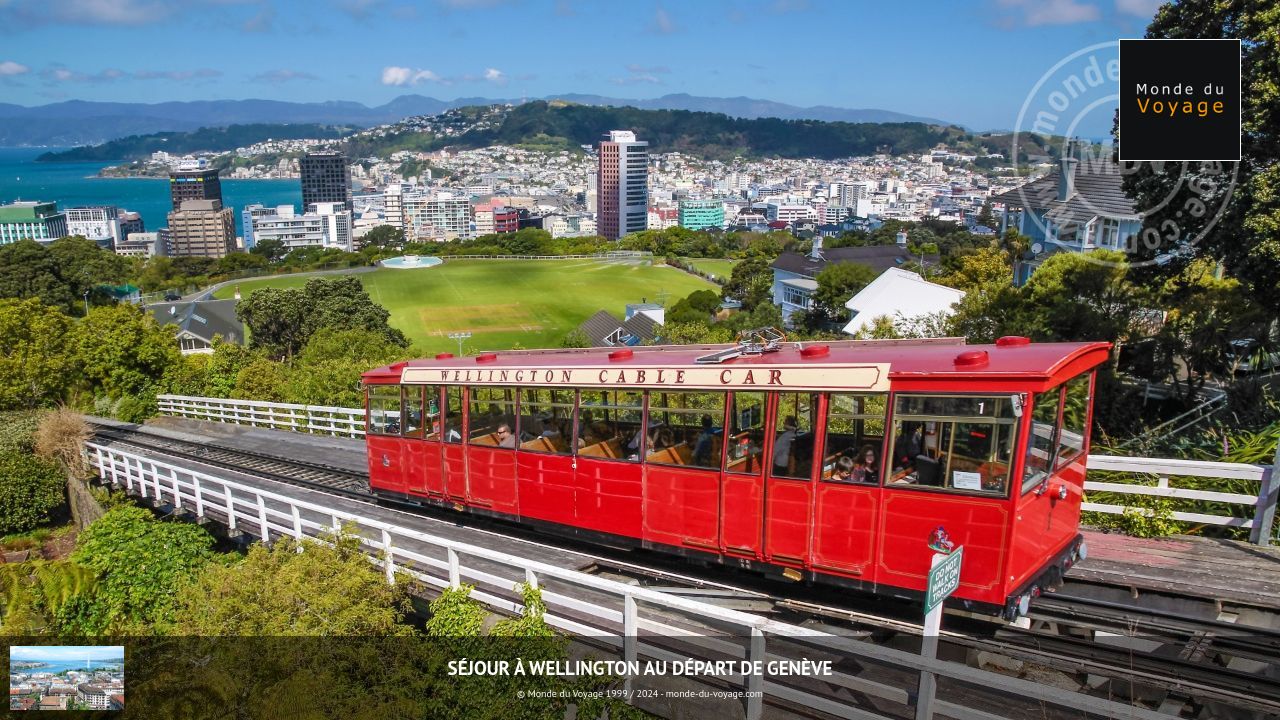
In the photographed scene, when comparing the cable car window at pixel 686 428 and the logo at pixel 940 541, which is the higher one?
the cable car window at pixel 686 428

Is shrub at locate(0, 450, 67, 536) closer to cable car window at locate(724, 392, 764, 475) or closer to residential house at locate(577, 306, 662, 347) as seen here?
cable car window at locate(724, 392, 764, 475)

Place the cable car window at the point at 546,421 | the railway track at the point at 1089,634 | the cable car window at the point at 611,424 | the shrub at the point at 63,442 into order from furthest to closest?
the shrub at the point at 63,442
the cable car window at the point at 546,421
the cable car window at the point at 611,424
the railway track at the point at 1089,634

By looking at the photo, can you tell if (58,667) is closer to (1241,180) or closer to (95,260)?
(1241,180)

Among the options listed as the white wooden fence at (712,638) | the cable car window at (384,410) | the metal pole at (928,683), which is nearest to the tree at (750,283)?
the cable car window at (384,410)

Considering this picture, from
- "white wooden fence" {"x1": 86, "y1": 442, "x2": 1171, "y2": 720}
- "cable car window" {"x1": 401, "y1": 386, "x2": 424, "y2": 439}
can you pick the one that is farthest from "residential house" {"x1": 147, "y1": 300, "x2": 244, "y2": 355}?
"white wooden fence" {"x1": 86, "y1": 442, "x2": 1171, "y2": 720}

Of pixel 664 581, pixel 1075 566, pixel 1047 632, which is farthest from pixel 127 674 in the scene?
pixel 1075 566

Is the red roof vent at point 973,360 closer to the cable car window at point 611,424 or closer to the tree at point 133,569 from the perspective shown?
the cable car window at point 611,424

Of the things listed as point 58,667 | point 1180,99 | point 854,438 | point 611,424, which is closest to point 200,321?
point 58,667
